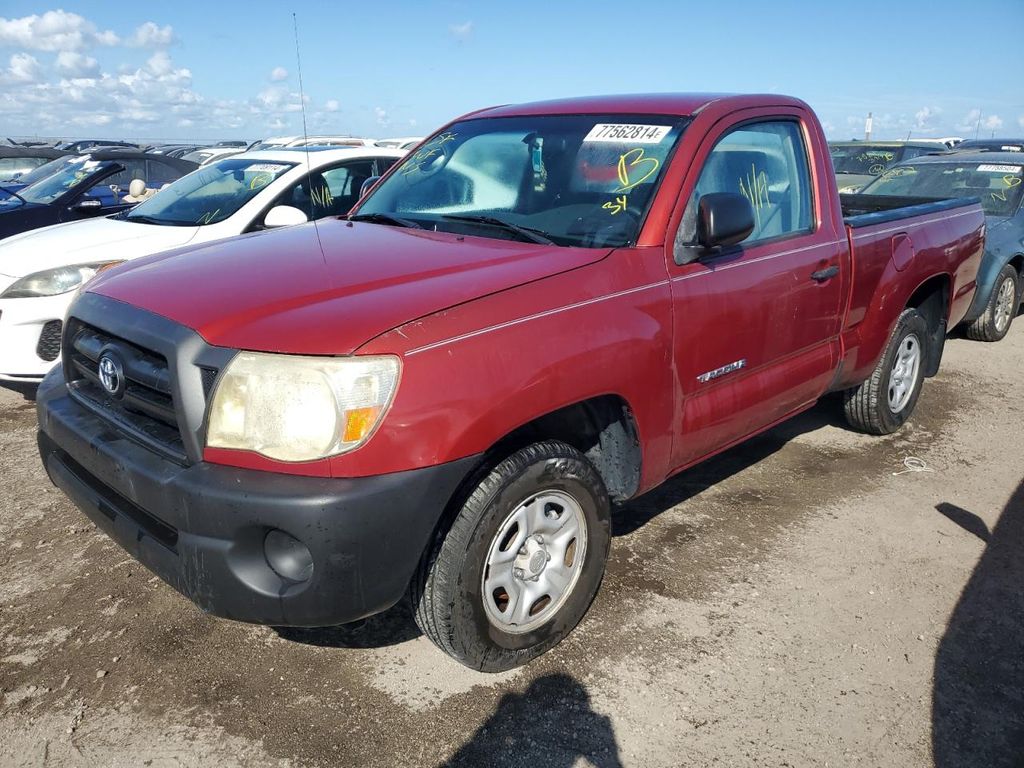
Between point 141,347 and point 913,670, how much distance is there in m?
2.71

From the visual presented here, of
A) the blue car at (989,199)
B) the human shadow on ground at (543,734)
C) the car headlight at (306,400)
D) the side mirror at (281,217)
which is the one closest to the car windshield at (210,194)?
the side mirror at (281,217)

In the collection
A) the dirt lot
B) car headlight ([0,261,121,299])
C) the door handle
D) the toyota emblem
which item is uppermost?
the door handle

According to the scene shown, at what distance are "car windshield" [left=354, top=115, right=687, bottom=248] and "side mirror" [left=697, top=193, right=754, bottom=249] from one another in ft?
0.72

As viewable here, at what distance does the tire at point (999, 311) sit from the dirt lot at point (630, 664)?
12.7 feet

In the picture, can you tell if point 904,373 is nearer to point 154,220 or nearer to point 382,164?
point 382,164

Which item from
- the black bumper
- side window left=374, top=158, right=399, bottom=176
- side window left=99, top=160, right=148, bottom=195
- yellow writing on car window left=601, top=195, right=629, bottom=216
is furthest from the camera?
side window left=99, top=160, right=148, bottom=195

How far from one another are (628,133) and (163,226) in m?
3.60

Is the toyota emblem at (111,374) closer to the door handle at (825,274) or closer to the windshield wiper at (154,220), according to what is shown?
the door handle at (825,274)

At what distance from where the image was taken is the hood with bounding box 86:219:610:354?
7.34 ft

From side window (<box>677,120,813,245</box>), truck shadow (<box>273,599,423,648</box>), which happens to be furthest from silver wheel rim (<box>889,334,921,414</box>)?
truck shadow (<box>273,599,423,648</box>)

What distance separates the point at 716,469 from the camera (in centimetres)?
449

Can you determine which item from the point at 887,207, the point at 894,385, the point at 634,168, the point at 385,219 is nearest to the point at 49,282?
the point at 385,219

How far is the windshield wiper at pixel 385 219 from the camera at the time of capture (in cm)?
339

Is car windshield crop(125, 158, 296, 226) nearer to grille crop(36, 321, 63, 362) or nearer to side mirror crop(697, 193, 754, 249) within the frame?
grille crop(36, 321, 63, 362)
